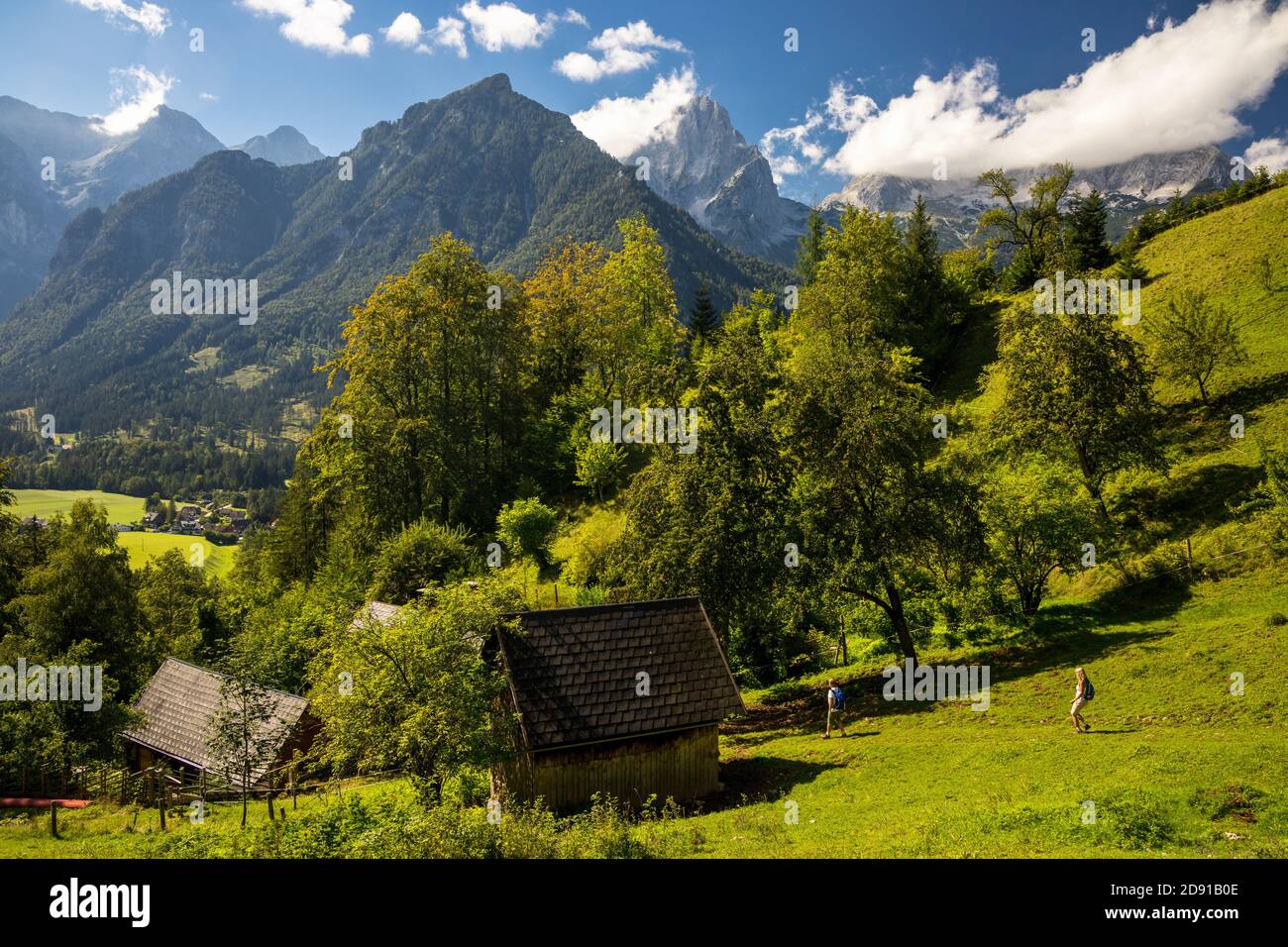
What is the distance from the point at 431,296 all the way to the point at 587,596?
81.1ft

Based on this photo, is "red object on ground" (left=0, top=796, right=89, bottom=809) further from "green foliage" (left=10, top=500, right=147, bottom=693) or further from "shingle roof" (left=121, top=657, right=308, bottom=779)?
"green foliage" (left=10, top=500, right=147, bottom=693)

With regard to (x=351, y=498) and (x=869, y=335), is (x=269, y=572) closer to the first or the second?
(x=351, y=498)

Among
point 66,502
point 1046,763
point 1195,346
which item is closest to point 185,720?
point 1046,763

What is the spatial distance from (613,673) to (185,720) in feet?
71.3

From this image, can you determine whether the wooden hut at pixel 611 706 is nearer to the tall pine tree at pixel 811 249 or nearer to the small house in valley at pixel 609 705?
the small house in valley at pixel 609 705

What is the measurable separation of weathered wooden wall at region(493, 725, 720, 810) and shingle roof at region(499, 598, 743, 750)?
585mm

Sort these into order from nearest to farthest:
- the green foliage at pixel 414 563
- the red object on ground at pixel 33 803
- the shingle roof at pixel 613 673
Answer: the shingle roof at pixel 613 673 → the red object on ground at pixel 33 803 → the green foliage at pixel 414 563

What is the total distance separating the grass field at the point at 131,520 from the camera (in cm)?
11545

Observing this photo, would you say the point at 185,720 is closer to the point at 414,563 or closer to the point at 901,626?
the point at 414,563

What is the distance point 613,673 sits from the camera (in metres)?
21.3

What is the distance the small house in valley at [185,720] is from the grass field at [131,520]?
67.7 meters

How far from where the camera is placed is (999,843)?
38.4 ft

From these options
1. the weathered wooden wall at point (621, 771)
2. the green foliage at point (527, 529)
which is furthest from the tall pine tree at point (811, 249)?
the weathered wooden wall at point (621, 771)
